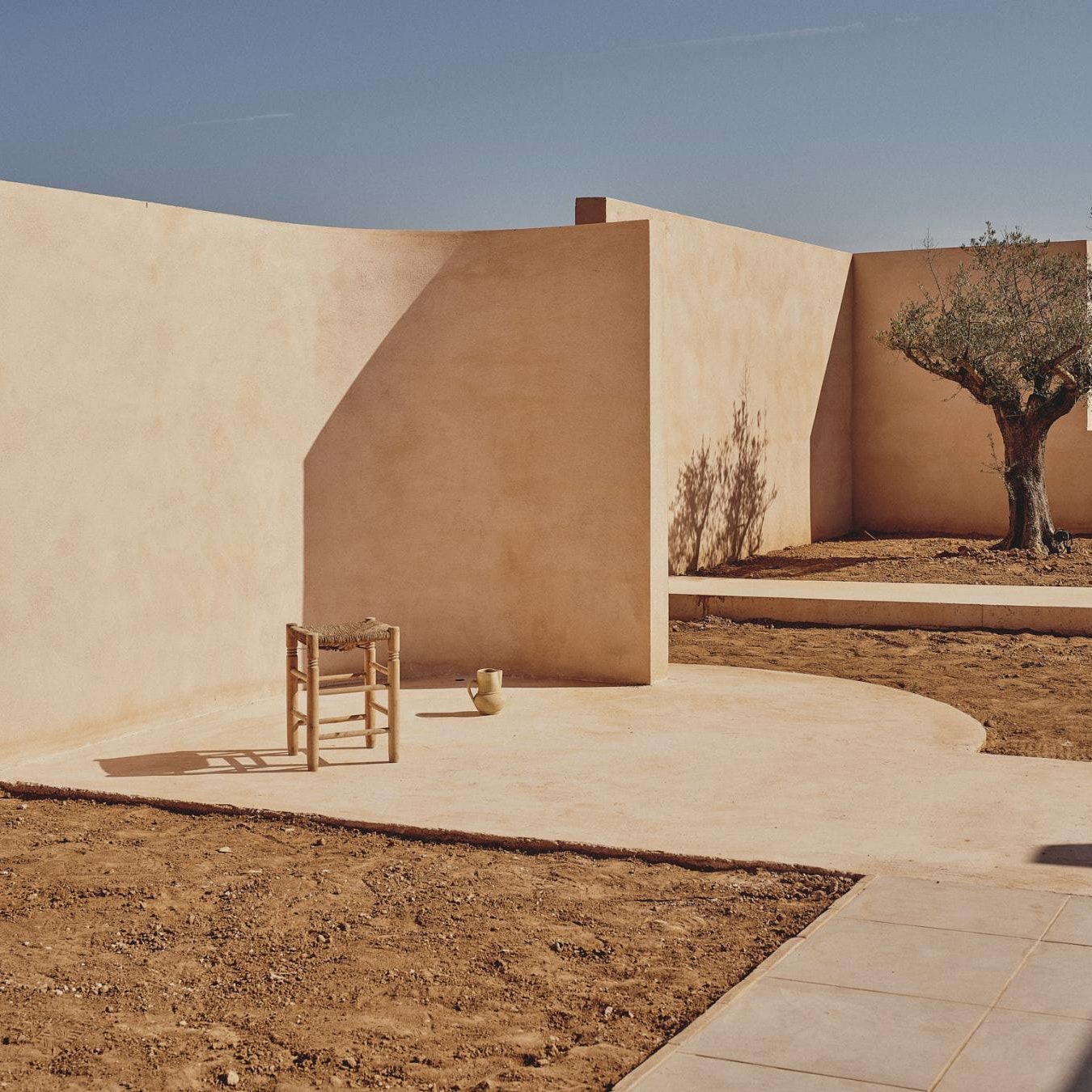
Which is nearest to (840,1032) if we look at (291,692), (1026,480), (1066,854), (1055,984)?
(1055,984)

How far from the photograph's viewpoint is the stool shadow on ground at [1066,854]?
13.7 ft

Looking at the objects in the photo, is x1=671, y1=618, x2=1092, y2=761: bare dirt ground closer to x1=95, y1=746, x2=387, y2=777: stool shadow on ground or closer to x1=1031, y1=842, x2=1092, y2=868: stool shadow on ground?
x1=1031, y1=842, x2=1092, y2=868: stool shadow on ground

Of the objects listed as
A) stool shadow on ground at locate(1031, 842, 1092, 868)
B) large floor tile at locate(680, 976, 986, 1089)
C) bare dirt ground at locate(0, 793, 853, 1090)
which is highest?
stool shadow on ground at locate(1031, 842, 1092, 868)

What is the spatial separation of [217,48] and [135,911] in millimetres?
9261

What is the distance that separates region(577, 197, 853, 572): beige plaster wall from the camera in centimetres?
1227


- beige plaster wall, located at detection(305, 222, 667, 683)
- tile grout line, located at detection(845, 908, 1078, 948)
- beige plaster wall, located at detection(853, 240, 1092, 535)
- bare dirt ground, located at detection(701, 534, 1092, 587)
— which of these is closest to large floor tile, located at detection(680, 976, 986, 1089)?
tile grout line, located at detection(845, 908, 1078, 948)

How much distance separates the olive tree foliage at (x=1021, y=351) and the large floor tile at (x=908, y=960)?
33.0ft

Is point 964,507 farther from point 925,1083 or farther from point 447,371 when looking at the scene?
point 925,1083

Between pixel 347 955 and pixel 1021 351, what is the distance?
10663 millimetres

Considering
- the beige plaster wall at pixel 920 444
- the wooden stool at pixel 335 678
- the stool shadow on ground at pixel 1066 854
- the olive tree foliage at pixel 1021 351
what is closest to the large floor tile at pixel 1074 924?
the stool shadow on ground at pixel 1066 854

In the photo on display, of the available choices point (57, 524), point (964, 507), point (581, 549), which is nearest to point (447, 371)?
point (581, 549)

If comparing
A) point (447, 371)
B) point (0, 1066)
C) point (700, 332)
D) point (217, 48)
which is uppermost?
point (217, 48)

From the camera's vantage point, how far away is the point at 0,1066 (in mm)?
2998

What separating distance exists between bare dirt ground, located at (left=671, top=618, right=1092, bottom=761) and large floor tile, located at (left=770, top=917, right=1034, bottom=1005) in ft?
8.66
